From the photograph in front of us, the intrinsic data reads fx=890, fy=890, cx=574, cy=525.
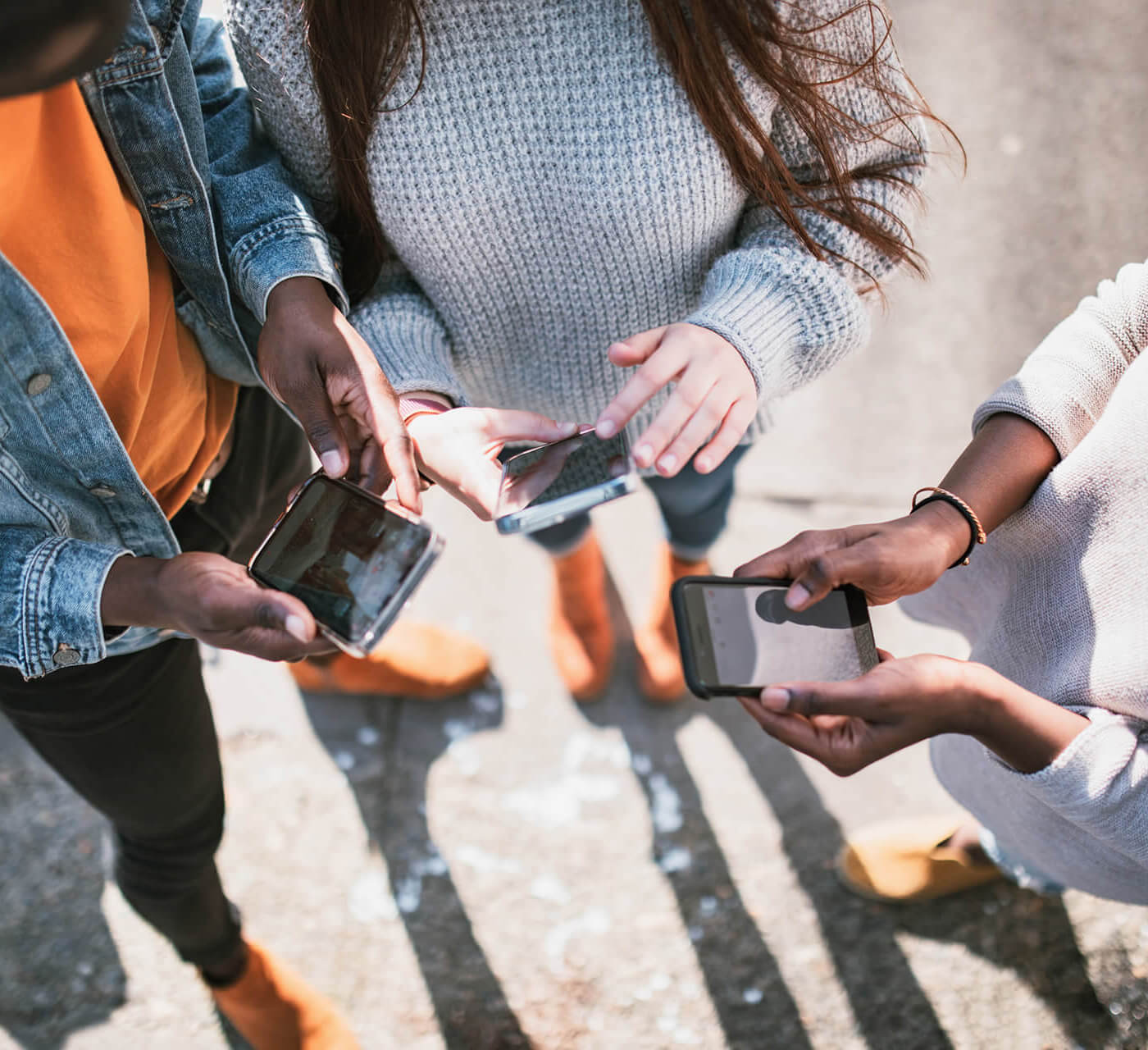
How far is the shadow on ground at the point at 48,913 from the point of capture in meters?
1.82

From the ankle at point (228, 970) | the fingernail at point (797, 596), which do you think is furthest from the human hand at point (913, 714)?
the ankle at point (228, 970)

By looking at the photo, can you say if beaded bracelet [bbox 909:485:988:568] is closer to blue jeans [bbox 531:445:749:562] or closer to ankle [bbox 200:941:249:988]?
blue jeans [bbox 531:445:749:562]

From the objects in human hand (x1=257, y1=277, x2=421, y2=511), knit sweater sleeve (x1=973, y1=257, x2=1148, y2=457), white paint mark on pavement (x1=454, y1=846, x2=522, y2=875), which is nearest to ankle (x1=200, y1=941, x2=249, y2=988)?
white paint mark on pavement (x1=454, y1=846, x2=522, y2=875)

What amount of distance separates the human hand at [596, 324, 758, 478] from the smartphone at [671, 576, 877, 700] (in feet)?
0.55

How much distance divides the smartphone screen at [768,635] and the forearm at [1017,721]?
6.6 inches

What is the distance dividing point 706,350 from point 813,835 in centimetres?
132

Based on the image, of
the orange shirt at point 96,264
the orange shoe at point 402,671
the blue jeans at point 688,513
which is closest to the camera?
the orange shirt at point 96,264

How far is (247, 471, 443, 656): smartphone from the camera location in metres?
1.04

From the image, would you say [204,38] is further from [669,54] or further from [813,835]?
[813,835]

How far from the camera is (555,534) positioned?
6.79ft

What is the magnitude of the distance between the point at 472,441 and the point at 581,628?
3.54ft

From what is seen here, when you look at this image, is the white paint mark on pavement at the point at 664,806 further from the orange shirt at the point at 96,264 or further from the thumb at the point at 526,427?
the orange shirt at the point at 96,264

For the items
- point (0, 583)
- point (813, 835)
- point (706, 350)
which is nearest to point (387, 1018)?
point (813, 835)

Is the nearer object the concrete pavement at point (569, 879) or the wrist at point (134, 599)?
the wrist at point (134, 599)
